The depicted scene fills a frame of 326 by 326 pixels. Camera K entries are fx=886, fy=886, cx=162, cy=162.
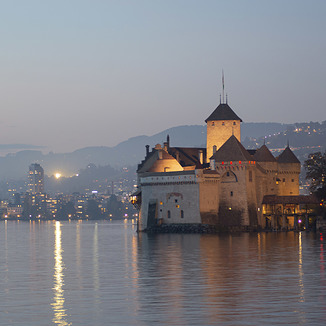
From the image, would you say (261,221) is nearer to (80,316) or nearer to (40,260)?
(40,260)

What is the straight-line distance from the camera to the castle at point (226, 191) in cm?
11050

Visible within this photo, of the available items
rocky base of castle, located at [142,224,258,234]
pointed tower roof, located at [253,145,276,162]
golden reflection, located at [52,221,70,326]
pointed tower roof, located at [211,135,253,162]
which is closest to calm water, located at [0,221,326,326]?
golden reflection, located at [52,221,70,326]

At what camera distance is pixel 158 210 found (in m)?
114

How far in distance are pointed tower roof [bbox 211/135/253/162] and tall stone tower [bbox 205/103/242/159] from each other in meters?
12.3

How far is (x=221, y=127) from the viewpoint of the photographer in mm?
125625

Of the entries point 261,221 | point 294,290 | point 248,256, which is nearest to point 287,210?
point 261,221

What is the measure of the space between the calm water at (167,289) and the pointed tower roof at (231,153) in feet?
145

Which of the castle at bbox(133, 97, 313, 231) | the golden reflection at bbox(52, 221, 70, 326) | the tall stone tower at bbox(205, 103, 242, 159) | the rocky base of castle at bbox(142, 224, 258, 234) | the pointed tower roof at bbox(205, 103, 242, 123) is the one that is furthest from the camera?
the pointed tower roof at bbox(205, 103, 242, 123)

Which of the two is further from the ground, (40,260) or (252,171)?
(252,171)

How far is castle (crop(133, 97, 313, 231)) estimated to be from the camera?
110 metres

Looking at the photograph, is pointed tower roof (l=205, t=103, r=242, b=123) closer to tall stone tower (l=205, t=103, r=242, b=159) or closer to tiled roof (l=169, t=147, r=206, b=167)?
tall stone tower (l=205, t=103, r=242, b=159)

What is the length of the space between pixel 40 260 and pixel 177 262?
11271 millimetres

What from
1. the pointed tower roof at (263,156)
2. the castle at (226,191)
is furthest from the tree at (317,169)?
the pointed tower roof at (263,156)

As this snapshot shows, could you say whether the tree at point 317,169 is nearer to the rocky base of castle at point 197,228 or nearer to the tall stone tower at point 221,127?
the rocky base of castle at point 197,228
